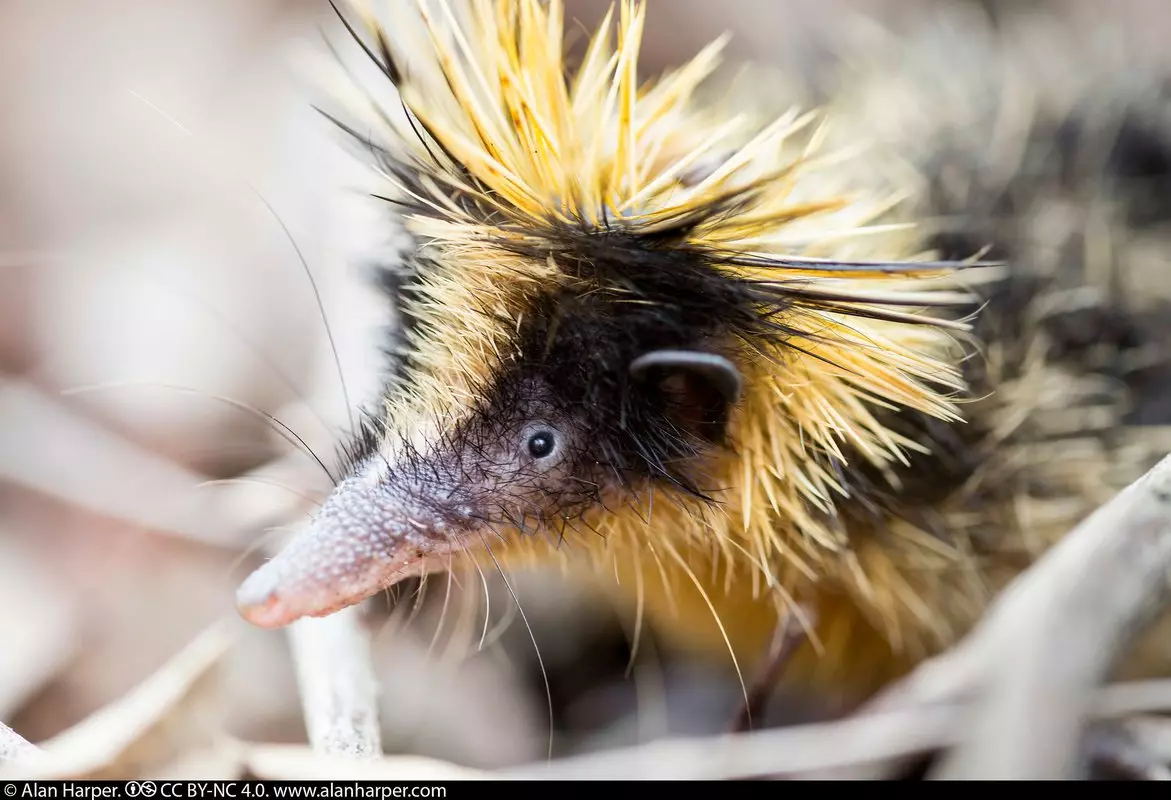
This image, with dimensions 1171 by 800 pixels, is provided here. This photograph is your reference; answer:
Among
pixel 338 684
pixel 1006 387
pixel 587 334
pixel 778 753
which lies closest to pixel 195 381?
pixel 338 684

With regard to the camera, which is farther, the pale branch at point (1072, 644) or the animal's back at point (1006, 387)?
the animal's back at point (1006, 387)

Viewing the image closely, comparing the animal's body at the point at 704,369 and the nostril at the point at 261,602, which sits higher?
the animal's body at the point at 704,369

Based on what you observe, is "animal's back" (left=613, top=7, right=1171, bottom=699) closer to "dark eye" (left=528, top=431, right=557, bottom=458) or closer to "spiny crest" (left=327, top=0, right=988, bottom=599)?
"spiny crest" (left=327, top=0, right=988, bottom=599)

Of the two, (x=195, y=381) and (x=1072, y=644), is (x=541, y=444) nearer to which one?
(x=1072, y=644)

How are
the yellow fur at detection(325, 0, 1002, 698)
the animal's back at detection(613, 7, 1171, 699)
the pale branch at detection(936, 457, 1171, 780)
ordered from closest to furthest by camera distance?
the pale branch at detection(936, 457, 1171, 780) → the yellow fur at detection(325, 0, 1002, 698) → the animal's back at detection(613, 7, 1171, 699)

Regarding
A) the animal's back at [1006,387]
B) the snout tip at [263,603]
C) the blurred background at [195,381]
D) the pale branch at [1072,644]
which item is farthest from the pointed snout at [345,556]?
the pale branch at [1072,644]

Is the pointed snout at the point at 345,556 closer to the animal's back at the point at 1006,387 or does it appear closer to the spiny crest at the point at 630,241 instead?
the spiny crest at the point at 630,241

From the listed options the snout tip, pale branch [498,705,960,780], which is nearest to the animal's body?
the snout tip

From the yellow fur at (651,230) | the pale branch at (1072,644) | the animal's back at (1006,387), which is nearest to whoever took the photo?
the pale branch at (1072,644)

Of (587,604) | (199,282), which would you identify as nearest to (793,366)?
(587,604)
